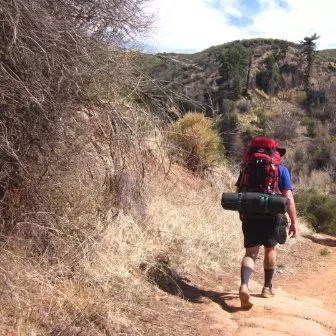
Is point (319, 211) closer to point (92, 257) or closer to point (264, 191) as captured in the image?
point (264, 191)

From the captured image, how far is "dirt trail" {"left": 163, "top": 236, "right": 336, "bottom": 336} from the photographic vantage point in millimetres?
5312

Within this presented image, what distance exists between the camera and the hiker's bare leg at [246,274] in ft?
18.7

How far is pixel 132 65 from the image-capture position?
6.59m

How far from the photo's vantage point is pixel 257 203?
5.83m

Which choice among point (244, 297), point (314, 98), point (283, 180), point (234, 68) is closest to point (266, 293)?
point (244, 297)

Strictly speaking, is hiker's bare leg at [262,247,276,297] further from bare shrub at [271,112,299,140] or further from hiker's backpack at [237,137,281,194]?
bare shrub at [271,112,299,140]

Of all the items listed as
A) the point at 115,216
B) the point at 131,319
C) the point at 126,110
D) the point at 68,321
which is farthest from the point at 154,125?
the point at 68,321

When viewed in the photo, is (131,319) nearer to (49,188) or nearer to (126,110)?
(49,188)

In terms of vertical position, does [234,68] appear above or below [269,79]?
below

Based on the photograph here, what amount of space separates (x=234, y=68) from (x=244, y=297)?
126ft

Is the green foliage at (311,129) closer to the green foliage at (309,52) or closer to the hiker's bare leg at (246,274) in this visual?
the green foliage at (309,52)

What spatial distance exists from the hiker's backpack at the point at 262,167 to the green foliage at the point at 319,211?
8030 mm

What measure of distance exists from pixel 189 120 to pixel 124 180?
6.97m

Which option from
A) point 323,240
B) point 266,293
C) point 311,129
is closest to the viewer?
point 266,293
